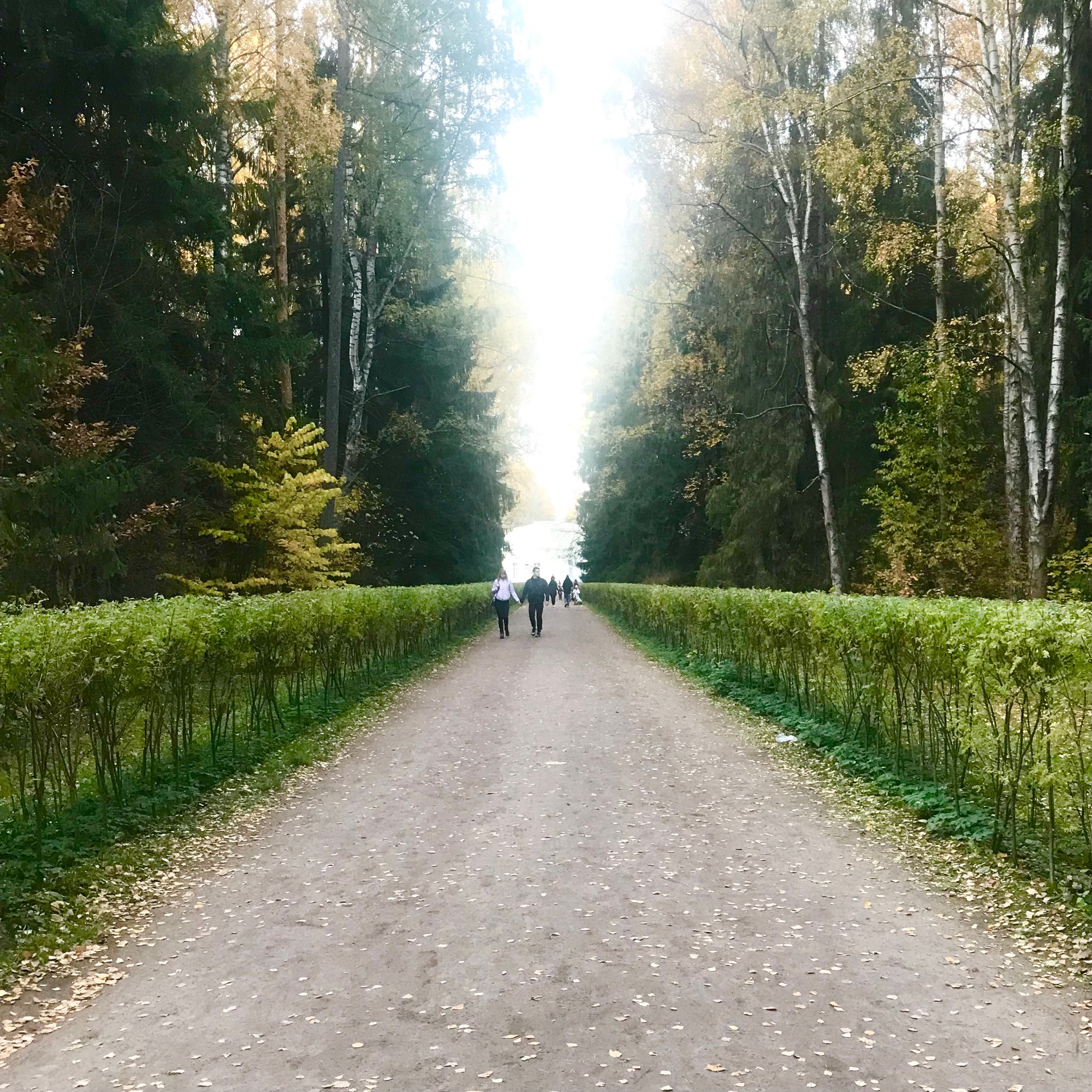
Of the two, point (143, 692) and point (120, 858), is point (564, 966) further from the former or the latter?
point (143, 692)

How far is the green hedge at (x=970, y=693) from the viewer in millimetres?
4836

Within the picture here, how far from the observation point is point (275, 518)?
16766 millimetres

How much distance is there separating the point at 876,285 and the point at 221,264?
1426 cm

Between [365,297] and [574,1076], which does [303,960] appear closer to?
[574,1076]

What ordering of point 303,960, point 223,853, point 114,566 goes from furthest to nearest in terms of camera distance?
point 114,566 < point 223,853 < point 303,960

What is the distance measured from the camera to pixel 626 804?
6625 millimetres

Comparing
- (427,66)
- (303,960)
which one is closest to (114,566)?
(303,960)

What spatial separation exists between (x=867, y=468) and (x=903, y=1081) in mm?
21178

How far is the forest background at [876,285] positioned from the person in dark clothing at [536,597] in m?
4.46

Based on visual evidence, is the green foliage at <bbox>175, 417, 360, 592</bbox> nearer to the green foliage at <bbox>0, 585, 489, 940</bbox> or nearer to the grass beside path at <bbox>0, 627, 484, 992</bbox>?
the green foliage at <bbox>0, 585, 489, 940</bbox>

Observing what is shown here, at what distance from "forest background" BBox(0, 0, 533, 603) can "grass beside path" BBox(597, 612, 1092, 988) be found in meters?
9.20

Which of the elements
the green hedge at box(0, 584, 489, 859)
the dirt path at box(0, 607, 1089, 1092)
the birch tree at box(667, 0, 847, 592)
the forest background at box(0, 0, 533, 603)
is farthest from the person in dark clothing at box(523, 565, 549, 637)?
the dirt path at box(0, 607, 1089, 1092)

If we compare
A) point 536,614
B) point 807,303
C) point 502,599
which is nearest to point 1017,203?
point 807,303

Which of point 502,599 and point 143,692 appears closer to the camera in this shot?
point 143,692
